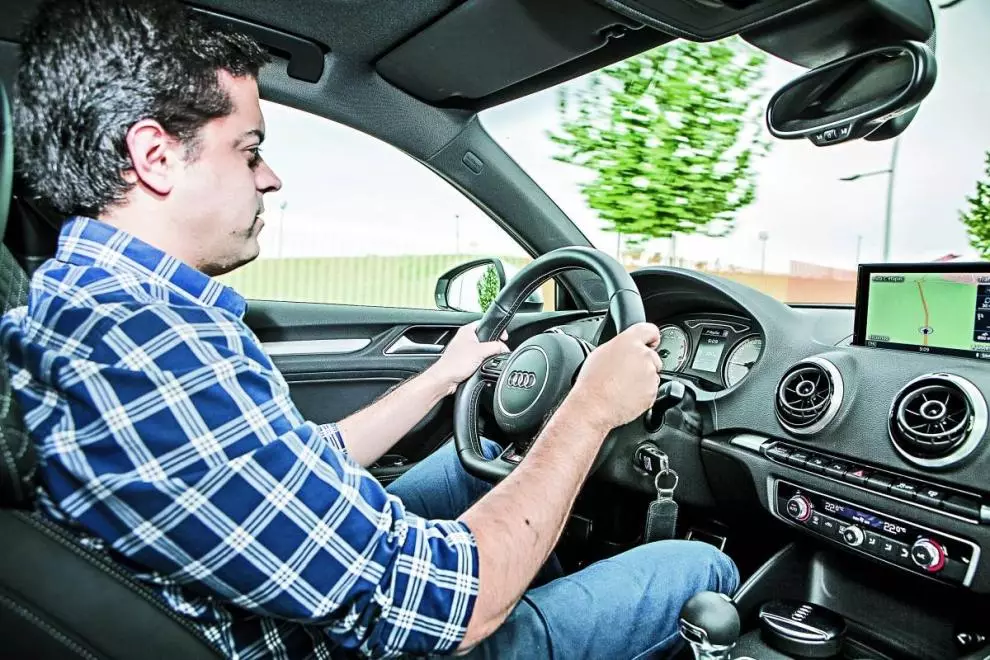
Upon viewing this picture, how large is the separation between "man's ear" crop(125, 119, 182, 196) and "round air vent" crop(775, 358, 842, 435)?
1375mm

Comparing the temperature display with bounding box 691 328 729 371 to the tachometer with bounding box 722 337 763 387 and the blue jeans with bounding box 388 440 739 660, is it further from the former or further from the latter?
the blue jeans with bounding box 388 440 739 660

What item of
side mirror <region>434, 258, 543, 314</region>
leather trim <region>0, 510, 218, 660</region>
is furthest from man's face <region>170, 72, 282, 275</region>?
side mirror <region>434, 258, 543, 314</region>

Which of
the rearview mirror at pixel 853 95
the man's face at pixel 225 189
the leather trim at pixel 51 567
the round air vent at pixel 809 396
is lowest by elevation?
the leather trim at pixel 51 567

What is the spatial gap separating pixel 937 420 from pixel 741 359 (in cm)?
64

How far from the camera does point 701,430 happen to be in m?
1.96

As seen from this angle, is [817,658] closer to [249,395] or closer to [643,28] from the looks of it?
[249,395]

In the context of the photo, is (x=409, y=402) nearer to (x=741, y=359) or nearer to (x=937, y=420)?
(x=741, y=359)

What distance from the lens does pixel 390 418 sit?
6.32 ft

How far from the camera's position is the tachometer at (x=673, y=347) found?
7.44 feet

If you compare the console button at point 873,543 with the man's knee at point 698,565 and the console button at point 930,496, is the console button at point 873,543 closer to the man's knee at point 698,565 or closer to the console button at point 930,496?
the console button at point 930,496

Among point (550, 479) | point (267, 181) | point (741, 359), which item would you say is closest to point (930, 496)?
point (741, 359)

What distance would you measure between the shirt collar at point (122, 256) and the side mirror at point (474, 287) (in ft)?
5.66

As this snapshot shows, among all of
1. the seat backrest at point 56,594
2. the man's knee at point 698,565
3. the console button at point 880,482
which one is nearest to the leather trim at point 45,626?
the seat backrest at point 56,594

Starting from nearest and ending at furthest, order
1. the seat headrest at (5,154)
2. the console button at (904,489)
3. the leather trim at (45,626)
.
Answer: the leather trim at (45,626)
the seat headrest at (5,154)
the console button at (904,489)
